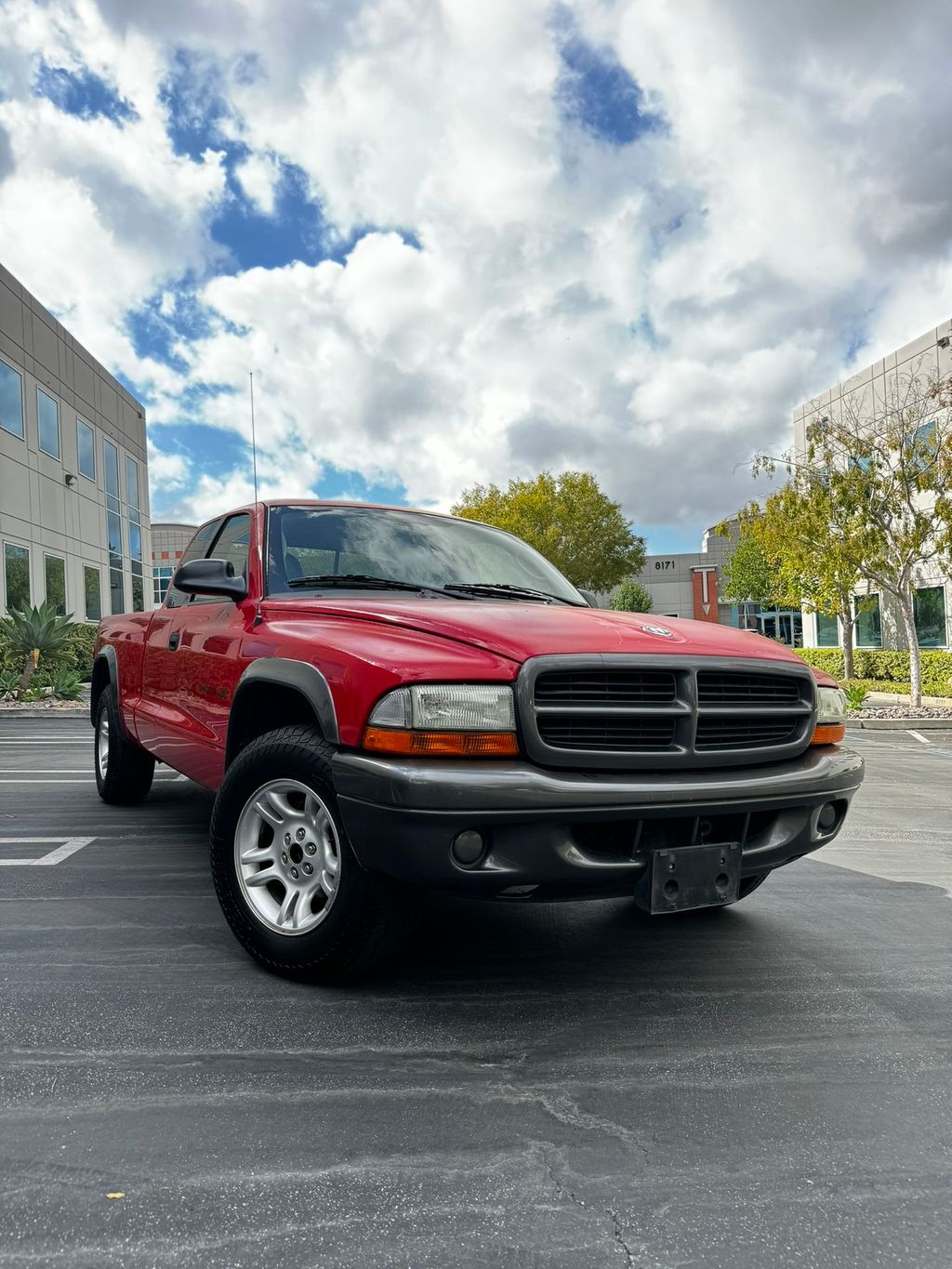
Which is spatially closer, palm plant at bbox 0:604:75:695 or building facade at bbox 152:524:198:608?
palm plant at bbox 0:604:75:695

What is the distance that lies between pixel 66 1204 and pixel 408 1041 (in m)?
1.04

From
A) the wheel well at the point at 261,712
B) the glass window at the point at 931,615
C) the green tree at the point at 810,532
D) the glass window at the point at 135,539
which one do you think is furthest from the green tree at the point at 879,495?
the glass window at the point at 135,539

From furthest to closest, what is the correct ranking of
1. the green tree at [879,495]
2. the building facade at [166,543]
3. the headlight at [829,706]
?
the building facade at [166,543]
the green tree at [879,495]
the headlight at [829,706]

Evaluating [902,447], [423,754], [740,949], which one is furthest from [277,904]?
[902,447]

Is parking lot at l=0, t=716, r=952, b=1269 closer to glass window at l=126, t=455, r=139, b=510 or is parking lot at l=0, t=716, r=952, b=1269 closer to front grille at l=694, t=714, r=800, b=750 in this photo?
front grille at l=694, t=714, r=800, b=750

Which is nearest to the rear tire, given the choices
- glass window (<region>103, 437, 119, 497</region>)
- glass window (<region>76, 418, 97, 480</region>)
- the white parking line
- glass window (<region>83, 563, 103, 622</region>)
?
the white parking line

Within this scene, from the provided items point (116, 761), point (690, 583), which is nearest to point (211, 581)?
point (116, 761)

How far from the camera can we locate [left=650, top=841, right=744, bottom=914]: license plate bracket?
9.37ft

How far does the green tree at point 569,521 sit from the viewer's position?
Result: 4338 centimetres

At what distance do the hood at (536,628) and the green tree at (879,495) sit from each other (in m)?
13.8

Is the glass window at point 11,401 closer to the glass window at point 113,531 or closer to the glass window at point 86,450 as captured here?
the glass window at point 86,450

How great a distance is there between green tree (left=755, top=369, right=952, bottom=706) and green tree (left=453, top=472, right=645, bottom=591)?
84.0 feet

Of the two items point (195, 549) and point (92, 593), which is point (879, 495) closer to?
point (195, 549)

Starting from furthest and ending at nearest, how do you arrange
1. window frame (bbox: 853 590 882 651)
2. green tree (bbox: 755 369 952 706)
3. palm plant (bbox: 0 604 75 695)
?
window frame (bbox: 853 590 882 651) → palm plant (bbox: 0 604 75 695) → green tree (bbox: 755 369 952 706)
